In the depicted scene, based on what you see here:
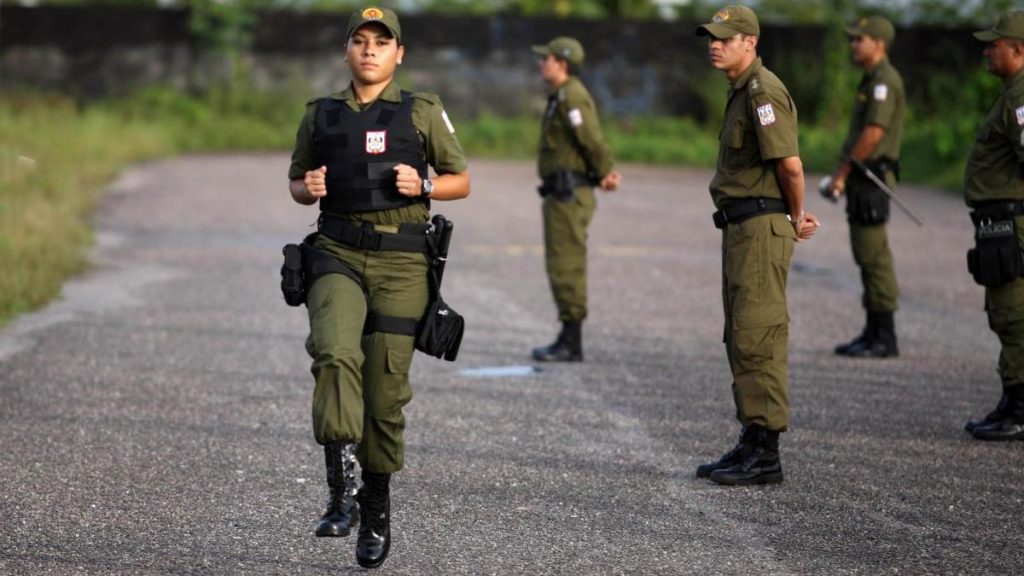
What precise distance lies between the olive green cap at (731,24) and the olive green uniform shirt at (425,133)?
155 centimetres

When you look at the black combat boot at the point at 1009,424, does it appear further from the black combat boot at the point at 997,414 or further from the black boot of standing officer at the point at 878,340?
the black boot of standing officer at the point at 878,340

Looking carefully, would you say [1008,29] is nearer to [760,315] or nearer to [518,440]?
[760,315]

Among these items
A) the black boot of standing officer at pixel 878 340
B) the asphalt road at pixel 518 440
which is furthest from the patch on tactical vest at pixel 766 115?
the black boot of standing officer at pixel 878 340

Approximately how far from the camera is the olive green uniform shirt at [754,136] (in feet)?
23.1

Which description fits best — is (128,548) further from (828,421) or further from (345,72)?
(345,72)

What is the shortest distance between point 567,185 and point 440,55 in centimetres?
2442

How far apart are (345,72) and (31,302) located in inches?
901

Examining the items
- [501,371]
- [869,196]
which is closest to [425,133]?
[501,371]

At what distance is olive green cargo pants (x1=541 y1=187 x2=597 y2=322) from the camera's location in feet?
34.1

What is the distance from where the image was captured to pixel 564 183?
10.4 metres

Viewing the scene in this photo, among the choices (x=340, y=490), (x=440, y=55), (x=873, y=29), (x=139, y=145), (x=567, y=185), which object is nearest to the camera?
(x=340, y=490)

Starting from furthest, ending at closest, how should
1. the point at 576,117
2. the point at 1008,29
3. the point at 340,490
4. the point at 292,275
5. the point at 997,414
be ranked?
1. the point at 576,117
2. the point at 997,414
3. the point at 1008,29
4. the point at 292,275
5. the point at 340,490

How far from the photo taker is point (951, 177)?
2406cm

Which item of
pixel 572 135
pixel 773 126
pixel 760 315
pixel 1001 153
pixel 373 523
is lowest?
pixel 373 523
